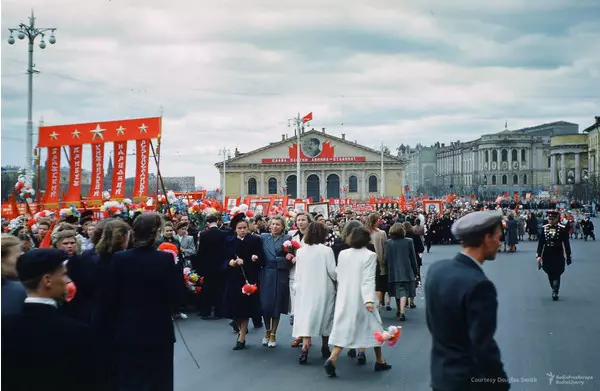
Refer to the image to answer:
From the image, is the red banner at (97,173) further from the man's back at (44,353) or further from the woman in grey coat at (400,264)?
the man's back at (44,353)

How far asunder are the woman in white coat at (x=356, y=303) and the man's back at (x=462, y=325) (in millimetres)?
4061

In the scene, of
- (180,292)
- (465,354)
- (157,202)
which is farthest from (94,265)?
(157,202)

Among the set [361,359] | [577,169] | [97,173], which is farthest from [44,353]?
[577,169]

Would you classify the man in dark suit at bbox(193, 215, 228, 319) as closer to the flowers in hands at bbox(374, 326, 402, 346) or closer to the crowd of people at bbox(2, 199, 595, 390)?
the crowd of people at bbox(2, 199, 595, 390)

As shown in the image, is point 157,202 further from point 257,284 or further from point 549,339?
point 549,339

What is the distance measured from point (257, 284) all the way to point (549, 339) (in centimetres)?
389

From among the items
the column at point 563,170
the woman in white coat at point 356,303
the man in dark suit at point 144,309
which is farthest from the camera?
the column at point 563,170

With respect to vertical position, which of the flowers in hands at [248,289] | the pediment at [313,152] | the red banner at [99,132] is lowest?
the flowers in hands at [248,289]

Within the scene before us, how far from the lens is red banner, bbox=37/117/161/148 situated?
54.3 feet

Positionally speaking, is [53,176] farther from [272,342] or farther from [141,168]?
[272,342]

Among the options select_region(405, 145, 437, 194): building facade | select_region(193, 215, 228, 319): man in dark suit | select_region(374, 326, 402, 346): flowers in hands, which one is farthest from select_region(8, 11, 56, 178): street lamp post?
select_region(405, 145, 437, 194): building facade

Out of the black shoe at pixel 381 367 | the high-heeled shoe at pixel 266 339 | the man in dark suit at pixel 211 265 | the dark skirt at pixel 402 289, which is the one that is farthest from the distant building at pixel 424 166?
the black shoe at pixel 381 367

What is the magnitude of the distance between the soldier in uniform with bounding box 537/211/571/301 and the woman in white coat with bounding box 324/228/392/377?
6.65 meters

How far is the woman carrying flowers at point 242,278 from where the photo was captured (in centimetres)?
956
